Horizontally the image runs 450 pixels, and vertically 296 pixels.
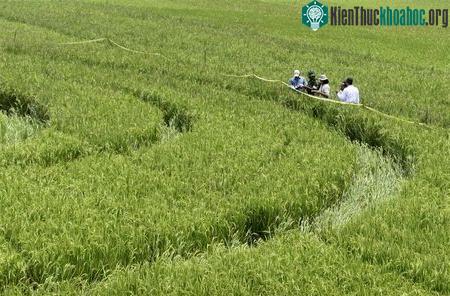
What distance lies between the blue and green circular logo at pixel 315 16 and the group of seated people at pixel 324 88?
648 inches

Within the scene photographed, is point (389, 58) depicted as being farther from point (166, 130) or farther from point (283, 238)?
point (283, 238)

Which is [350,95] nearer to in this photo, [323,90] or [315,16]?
[323,90]

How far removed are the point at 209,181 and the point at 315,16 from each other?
94.8ft

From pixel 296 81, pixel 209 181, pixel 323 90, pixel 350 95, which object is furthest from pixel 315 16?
pixel 209 181

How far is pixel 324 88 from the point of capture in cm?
1297

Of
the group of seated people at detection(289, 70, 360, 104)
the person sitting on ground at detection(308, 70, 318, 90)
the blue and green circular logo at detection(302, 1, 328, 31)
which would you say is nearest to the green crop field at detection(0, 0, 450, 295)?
the group of seated people at detection(289, 70, 360, 104)

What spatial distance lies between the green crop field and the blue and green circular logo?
16127mm

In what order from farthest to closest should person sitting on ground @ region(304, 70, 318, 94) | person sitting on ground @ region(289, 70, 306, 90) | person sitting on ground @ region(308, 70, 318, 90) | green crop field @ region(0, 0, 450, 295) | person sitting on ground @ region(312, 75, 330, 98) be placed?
person sitting on ground @ region(308, 70, 318, 90)
person sitting on ground @ region(289, 70, 306, 90)
person sitting on ground @ region(304, 70, 318, 94)
person sitting on ground @ region(312, 75, 330, 98)
green crop field @ region(0, 0, 450, 295)

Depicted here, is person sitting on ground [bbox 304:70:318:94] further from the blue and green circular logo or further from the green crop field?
the blue and green circular logo

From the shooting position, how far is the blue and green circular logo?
31433 millimetres

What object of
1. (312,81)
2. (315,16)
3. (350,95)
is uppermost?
(315,16)

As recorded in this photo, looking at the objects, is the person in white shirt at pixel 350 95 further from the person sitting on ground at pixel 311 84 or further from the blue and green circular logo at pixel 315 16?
the blue and green circular logo at pixel 315 16

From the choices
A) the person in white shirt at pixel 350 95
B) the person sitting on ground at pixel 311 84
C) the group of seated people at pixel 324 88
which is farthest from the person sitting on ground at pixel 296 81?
the person in white shirt at pixel 350 95

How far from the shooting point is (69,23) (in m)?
23.0
